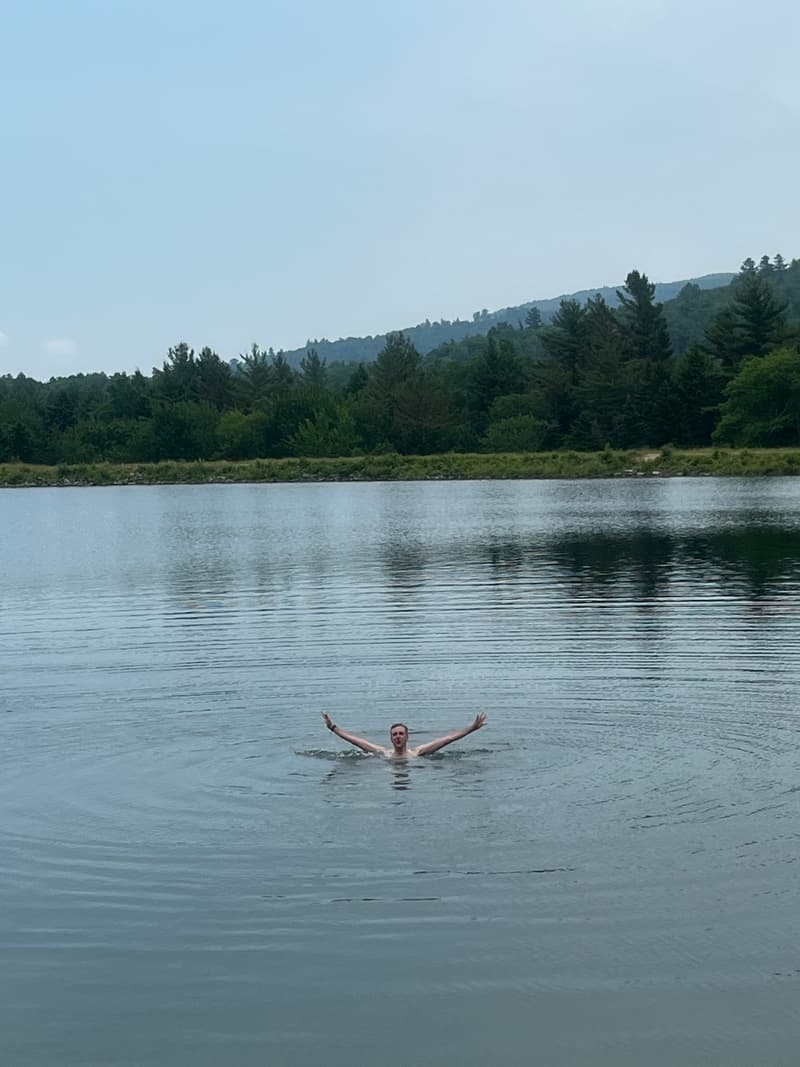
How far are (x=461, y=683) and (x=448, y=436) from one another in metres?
123

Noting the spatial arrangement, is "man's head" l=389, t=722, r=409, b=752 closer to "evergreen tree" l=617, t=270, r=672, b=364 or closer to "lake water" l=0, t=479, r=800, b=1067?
"lake water" l=0, t=479, r=800, b=1067

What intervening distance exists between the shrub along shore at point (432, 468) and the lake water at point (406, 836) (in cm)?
8343

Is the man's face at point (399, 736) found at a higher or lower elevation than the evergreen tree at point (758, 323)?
lower

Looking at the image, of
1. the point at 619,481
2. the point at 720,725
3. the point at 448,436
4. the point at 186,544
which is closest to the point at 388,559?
the point at 186,544

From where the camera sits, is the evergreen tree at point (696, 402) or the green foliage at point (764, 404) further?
the evergreen tree at point (696, 402)

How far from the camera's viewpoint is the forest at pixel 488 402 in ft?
414

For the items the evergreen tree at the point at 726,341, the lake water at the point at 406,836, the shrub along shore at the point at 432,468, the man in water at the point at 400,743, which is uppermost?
the evergreen tree at the point at 726,341

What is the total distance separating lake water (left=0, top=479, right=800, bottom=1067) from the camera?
10273 mm

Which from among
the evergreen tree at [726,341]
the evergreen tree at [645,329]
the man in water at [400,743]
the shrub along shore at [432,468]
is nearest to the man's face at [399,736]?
the man in water at [400,743]

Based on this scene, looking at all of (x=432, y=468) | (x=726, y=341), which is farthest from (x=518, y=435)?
(x=726, y=341)

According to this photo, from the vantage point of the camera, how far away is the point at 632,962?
11.2 m

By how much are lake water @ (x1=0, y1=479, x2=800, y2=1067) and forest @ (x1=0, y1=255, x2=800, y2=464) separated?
3684 inches

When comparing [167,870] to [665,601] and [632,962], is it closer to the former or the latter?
[632,962]

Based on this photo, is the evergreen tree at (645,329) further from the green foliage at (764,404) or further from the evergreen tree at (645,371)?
the green foliage at (764,404)
